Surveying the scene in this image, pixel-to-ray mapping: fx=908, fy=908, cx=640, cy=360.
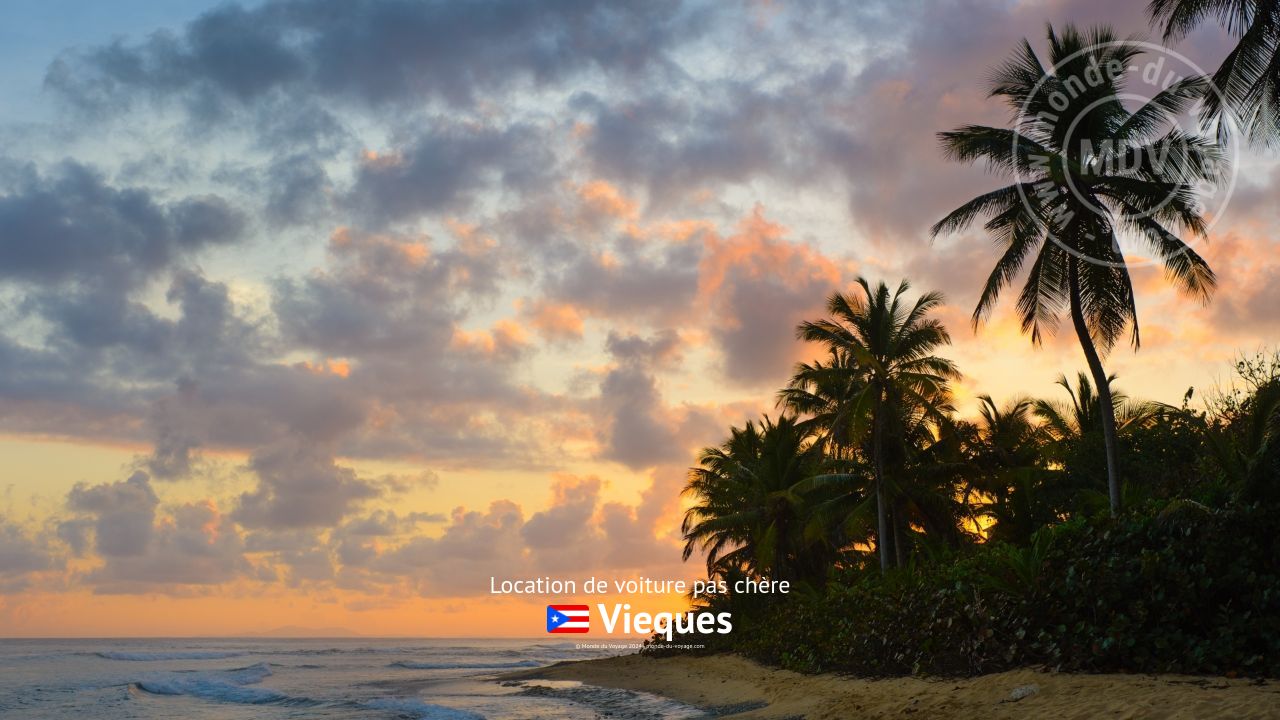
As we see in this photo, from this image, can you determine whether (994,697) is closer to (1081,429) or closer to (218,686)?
(1081,429)

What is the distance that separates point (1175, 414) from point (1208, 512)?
1474 cm

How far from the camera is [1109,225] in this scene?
Answer: 1833cm

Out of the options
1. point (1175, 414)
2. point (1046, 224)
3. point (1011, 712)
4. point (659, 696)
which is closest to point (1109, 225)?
point (1046, 224)

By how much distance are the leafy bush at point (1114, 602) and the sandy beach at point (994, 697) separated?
16.0 inches

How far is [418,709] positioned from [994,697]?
675 inches

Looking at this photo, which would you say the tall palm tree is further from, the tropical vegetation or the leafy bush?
the leafy bush

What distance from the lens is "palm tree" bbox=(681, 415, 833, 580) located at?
108 feet

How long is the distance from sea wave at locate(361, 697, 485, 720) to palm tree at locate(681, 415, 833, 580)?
12.8 metres

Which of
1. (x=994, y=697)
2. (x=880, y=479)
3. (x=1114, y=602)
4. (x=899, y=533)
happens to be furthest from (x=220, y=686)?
(x=1114, y=602)

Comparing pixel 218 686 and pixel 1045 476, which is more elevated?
pixel 1045 476

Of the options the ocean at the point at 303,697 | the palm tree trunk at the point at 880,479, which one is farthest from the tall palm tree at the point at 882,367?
the ocean at the point at 303,697

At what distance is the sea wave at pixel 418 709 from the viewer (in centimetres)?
2138

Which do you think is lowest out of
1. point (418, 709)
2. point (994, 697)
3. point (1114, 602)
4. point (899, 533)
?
point (418, 709)

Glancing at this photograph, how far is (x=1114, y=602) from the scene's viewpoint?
11133 millimetres
